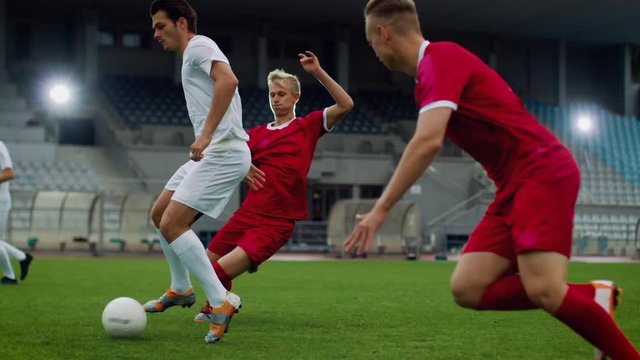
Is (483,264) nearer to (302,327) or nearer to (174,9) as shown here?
(174,9)

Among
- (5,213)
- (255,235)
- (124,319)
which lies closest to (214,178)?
(124,319)

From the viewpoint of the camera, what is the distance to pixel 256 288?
13.0 m

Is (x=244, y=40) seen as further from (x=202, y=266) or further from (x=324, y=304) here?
(x=202, y=266)

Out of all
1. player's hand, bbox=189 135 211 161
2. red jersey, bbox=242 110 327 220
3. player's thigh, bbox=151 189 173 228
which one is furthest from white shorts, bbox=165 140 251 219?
red jersey, bbox=242 110 327 220

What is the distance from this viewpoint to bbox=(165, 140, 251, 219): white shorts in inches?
258

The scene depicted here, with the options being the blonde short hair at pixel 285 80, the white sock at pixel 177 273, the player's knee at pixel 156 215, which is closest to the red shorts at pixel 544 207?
the player's knee at pixel 156 215

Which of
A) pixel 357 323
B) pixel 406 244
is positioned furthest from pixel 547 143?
pixel 406 244

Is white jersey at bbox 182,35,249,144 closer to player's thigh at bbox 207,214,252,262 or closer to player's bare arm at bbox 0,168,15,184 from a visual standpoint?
player's thigh at bbox 207,214,252,262

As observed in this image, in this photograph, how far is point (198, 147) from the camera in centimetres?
626

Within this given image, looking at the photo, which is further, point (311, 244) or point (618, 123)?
point (618, 123)

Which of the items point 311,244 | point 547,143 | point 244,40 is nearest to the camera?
point 547,143

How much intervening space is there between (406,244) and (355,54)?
1840 cm

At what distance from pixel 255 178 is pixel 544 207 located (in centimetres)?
345

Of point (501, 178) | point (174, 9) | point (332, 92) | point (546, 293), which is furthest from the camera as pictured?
point (332, 92)
